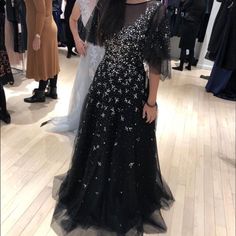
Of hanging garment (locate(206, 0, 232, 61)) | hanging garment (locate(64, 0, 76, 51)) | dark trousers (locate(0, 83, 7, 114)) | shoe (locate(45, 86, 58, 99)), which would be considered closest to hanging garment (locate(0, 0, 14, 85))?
dark trousers (locate(0, 83, 7, 114))

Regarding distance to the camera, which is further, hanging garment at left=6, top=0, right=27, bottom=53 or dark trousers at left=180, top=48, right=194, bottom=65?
dark trousers at left=180, top=48, right=194, bottom=65

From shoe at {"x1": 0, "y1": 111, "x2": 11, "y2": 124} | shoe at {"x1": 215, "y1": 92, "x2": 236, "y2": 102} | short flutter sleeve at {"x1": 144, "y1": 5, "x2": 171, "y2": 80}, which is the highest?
short flutter sleeve at {"x1": 144, "y1": 5, "x2": 171, "y2": 80}

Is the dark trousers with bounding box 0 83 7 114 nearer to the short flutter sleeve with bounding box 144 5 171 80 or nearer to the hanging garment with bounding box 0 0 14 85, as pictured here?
the hanging garment with bounding box 0 0 14 85

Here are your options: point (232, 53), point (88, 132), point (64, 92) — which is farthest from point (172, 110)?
point (88, 132)

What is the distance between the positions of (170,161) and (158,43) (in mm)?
1398

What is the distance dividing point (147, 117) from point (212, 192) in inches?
40.7

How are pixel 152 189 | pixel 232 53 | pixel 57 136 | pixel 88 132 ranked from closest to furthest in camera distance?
pixel 88 132 → pixel 152 189 → pixel 57 136 → pixel 232 53

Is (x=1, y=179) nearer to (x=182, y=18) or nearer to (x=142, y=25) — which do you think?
(x=142, y=25)

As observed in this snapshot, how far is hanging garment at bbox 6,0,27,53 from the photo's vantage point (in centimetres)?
329

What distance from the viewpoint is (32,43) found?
9.67ft

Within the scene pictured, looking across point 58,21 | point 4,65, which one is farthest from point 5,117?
point 58,21

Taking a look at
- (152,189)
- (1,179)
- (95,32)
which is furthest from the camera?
(1,179)

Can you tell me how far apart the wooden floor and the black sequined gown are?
0.65 ft
